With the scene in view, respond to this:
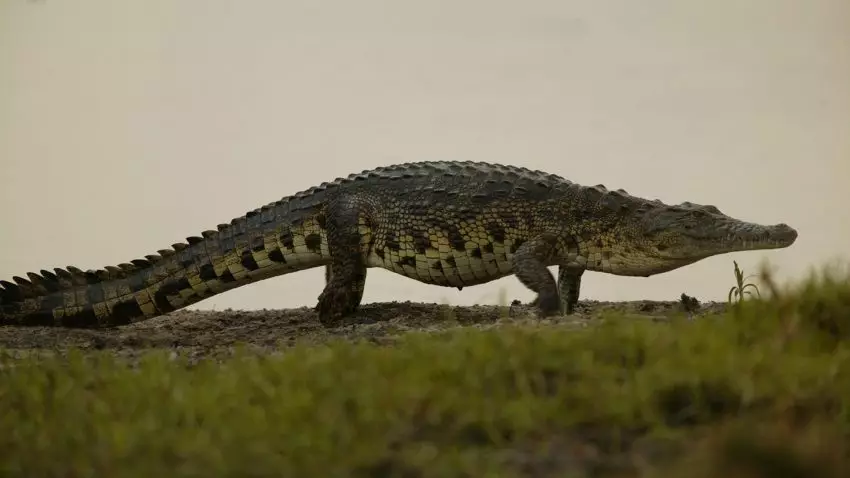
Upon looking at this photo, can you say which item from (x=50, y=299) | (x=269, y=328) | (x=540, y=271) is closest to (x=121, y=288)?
(x=50, y=299)

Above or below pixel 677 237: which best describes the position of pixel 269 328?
below

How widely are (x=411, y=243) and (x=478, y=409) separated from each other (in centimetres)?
292

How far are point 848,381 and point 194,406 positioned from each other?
1.77m

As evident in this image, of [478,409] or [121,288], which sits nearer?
[478,409]

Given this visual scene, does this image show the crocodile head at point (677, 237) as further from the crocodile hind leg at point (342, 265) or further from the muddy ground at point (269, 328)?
the crocodile hind leg at point (342, 265)

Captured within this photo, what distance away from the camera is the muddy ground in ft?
12.4

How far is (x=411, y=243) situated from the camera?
498cm

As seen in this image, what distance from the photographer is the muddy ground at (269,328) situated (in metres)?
3.79

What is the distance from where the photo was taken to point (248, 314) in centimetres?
574

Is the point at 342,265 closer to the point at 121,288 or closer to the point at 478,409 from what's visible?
the point at 121,288

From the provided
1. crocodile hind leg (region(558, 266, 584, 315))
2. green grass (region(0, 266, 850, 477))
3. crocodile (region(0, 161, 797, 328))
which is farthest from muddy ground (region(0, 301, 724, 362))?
green grass (region(0, 266, 850, 477))

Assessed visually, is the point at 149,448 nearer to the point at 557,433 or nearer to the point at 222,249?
the point at 557,433

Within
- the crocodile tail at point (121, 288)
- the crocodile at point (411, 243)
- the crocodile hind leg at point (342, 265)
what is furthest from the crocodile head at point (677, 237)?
the crocodile tail at point (121, 288)

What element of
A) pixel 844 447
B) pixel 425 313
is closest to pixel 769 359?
pixel 844 447
